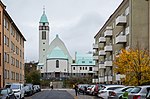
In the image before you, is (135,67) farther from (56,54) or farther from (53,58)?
(56,54)

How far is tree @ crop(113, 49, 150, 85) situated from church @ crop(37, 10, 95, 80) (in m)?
86.8

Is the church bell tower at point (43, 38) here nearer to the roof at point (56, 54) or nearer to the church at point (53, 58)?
the church at point (53, 58)

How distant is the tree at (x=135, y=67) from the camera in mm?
41688

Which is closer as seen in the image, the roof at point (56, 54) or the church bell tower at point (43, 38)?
the roof at point (56, 54)

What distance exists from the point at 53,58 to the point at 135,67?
92.6m

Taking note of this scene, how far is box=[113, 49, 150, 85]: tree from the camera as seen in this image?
4169 centimetres

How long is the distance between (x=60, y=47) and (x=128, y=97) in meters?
121

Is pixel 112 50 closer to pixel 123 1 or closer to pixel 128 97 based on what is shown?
pixel 123 1

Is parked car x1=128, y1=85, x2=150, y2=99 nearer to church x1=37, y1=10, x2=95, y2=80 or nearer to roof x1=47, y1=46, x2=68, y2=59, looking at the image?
church x1=37, y1=10, x2=95, y2=80

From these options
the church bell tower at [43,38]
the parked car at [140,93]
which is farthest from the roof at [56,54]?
the parked car at [140,93]

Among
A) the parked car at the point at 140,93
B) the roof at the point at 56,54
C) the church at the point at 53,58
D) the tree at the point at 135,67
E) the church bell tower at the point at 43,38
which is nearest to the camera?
the parked car at the point at 140,93

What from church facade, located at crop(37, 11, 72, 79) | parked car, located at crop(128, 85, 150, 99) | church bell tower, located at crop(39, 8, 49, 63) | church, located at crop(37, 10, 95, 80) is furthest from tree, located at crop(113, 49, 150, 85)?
church bell tower, located at crop(39, 8, 49, 63)

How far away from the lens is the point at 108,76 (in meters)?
76.1

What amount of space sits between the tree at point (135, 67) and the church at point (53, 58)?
86.8m
